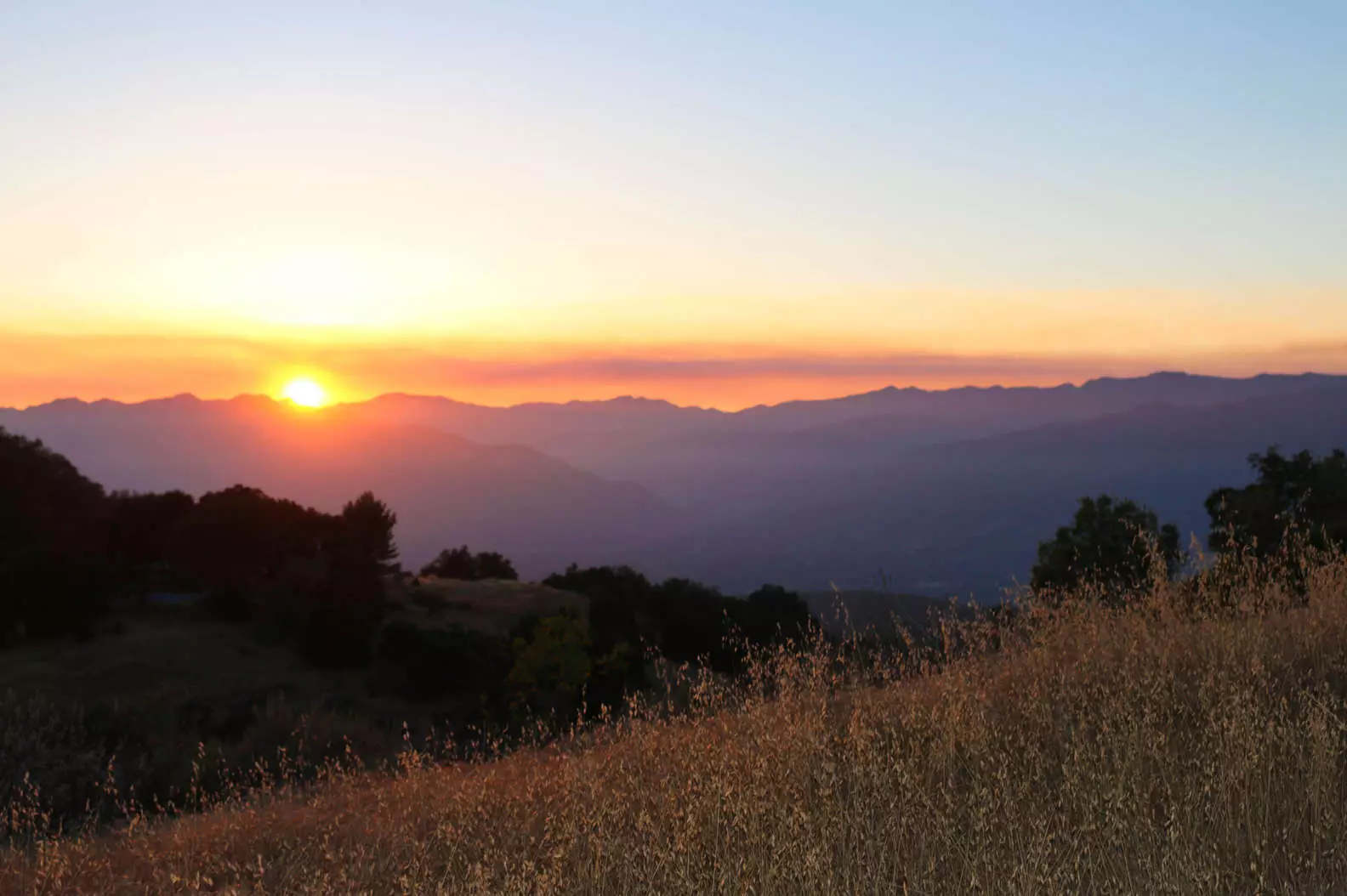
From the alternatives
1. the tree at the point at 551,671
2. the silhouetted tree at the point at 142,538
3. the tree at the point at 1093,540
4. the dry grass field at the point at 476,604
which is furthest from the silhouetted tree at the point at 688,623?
the silhouetted tree at the point at 142,538

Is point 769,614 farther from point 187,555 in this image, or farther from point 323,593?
point 187,555

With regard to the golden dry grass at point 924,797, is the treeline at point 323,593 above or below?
below

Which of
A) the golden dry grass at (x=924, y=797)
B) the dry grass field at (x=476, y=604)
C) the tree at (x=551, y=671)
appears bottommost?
the dry grass field at (x=476, y=604)

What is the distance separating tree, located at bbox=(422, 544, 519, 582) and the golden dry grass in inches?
1114

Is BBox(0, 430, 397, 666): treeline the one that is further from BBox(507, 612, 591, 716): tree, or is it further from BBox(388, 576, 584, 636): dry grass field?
BBox(507, 612, 591, 716): tree

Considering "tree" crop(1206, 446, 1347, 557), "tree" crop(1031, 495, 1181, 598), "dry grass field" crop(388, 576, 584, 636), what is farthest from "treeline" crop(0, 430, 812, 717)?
"tree" crop(1206, 446, 1347, 557)

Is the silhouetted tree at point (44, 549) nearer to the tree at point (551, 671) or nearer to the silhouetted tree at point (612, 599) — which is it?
the silhouetted tree at point (612, 599)

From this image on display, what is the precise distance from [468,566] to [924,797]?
112 ft

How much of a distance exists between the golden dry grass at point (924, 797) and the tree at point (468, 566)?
1114 inches

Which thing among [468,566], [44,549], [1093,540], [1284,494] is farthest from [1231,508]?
[44,549]

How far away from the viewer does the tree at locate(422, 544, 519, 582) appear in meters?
35.6

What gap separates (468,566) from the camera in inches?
1436

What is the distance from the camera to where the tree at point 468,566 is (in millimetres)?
35562

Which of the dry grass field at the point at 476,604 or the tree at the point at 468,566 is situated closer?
the dry grass field at the point at 476,604
